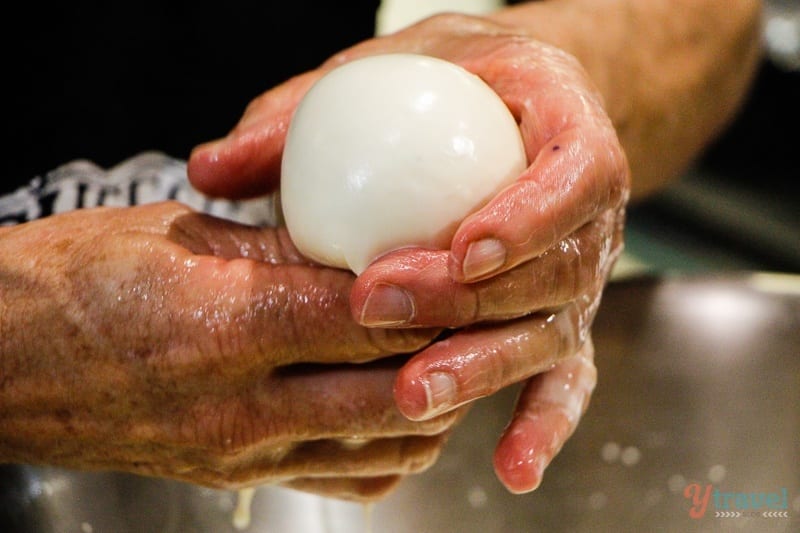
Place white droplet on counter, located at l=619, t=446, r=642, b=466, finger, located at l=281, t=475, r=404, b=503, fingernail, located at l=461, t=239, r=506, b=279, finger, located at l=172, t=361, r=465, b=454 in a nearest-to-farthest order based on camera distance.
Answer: fingernail, located at l=461, t=239, r=506, b=279 < finger, located at l=172, t=361, r=465, b=454 < finger, located at l=281, t=475, r=404, b=503 < white droplet on counter, located at l=619, t=446, r=642, b=466

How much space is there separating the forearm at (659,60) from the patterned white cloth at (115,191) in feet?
1.18

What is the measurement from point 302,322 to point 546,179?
0.62ft

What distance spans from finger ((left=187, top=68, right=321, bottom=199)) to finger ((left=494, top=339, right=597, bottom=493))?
0.28 meters

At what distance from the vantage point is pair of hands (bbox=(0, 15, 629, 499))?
54 centimetres

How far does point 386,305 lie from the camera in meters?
0.52

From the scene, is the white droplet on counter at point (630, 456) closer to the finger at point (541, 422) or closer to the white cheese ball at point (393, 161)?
the finger at point (541, 422)

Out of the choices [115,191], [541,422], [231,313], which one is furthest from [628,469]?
[115,191]

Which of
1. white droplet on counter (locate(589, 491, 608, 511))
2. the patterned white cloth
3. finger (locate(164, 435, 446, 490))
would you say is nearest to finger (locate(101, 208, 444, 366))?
finger (locate(164, 435, 446, 490))

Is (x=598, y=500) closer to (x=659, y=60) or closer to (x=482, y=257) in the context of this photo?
(x=482, y=257)

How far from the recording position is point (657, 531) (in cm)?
81

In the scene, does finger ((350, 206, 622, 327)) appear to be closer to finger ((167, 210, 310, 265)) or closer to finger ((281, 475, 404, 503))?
finger ((167, 210, 310, 265))

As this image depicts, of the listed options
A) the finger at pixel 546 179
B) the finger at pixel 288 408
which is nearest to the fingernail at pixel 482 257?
the finger at pixel 546 179

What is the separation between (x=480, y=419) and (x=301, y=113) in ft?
1.33

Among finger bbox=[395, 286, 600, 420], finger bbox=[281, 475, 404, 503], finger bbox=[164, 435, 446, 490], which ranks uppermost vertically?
finger bbox=[395, 286, 600, 420]
